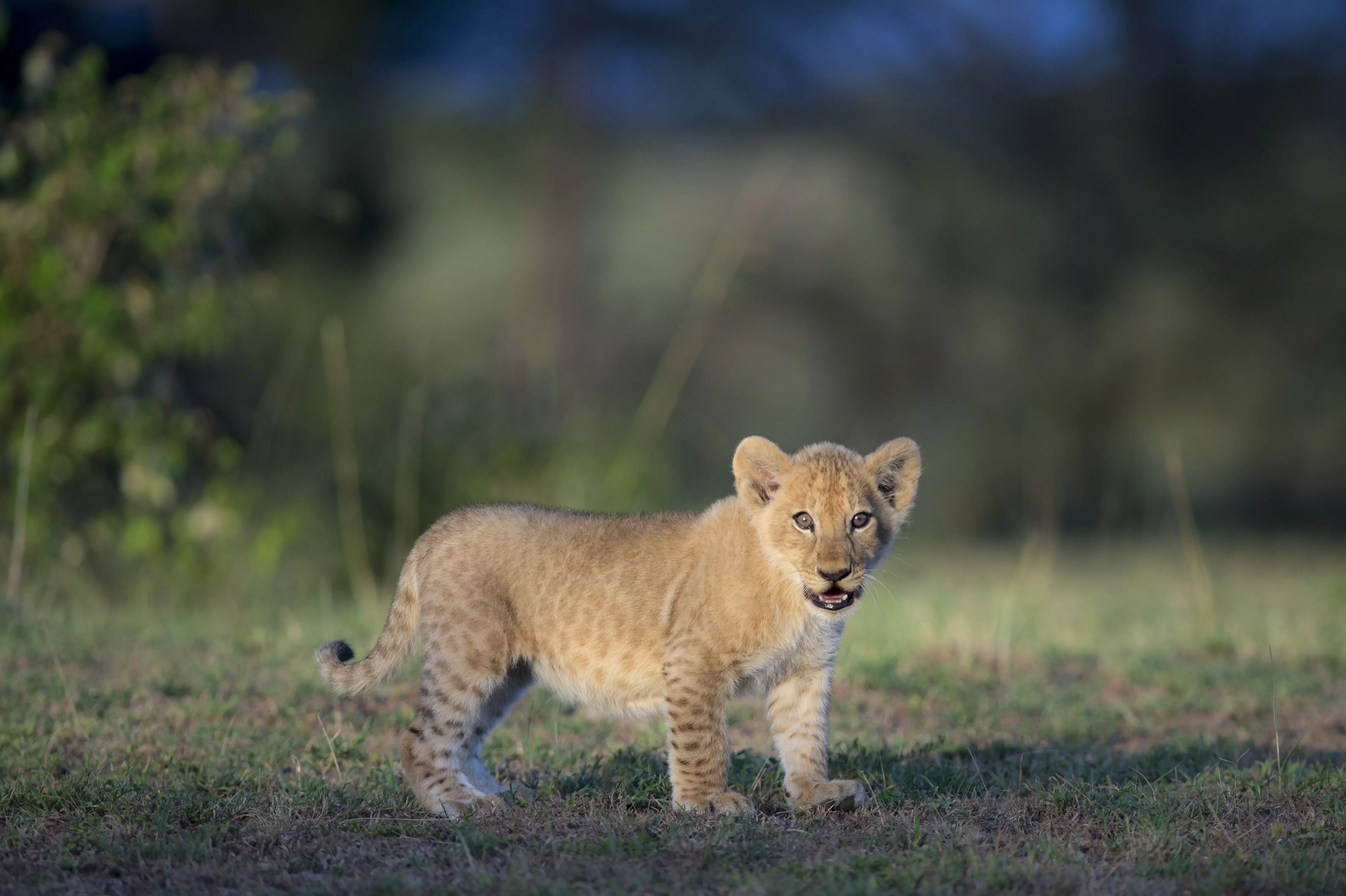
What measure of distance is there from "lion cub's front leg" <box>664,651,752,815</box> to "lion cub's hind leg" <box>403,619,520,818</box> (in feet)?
2.05

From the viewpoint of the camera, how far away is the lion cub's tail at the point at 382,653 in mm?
5520

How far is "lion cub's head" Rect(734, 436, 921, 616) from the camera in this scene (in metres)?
5.03

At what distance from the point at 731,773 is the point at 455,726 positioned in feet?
3.52

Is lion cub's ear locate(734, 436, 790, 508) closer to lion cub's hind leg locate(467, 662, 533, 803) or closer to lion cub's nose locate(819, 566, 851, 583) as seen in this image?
lion cub's nose locate(819, 566, 851, 583)

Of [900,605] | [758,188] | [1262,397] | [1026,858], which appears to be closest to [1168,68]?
[1262,397]

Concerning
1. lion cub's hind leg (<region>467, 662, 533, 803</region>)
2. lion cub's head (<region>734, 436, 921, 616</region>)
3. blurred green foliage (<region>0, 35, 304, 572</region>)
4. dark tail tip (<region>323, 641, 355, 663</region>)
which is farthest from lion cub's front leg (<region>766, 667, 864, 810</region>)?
blurred green foliage (<region>0, 35, 304, 572</region>)

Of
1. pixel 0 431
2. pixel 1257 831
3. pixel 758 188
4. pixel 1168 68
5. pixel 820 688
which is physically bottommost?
pixel 1257 831

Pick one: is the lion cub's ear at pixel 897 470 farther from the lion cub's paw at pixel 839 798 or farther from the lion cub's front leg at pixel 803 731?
the lion cub's paw at pixel 839 798

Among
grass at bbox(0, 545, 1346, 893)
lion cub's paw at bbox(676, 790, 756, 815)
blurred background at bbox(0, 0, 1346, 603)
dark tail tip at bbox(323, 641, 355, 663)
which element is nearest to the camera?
grass at bbox(0, 545, 1346, 893)

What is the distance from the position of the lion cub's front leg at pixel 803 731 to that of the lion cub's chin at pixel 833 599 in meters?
0.37

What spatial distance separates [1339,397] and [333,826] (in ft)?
55.4

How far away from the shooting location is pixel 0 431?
392 inches

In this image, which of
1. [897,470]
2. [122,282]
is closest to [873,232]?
[122,282]

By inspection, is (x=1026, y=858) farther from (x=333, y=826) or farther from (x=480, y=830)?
(x=333, y=826)
